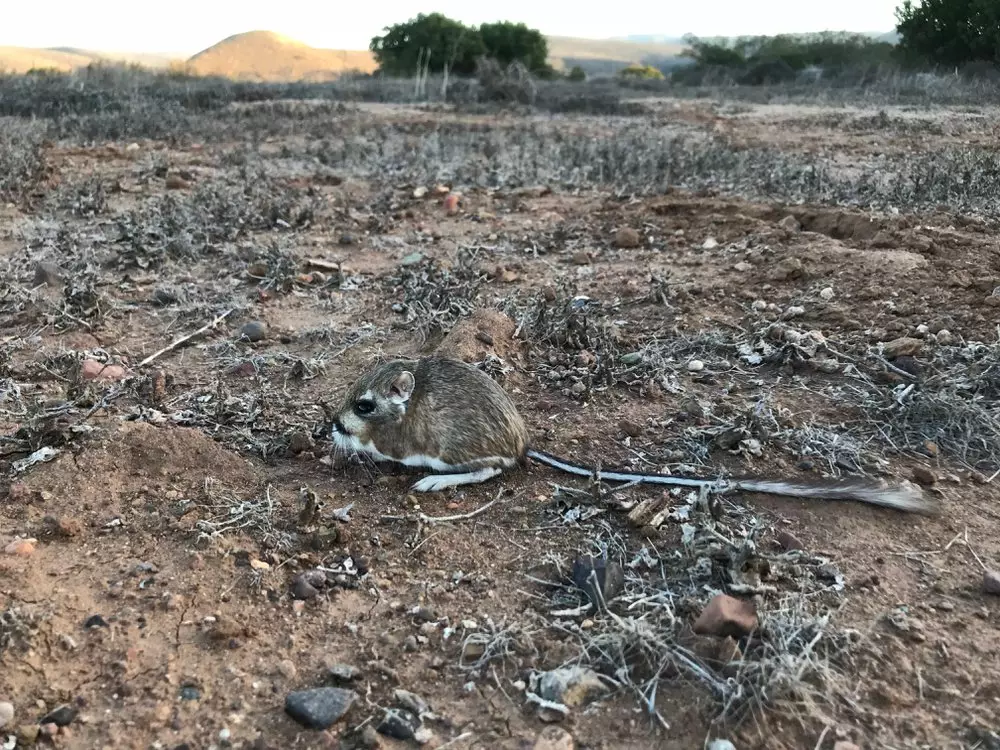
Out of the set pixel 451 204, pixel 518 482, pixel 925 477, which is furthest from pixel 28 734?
pixel 451 204

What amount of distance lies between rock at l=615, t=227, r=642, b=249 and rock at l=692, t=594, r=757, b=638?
3940mm

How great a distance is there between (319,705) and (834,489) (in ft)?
5.97

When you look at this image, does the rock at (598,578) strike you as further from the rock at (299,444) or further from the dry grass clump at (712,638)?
the rock at (299,444)

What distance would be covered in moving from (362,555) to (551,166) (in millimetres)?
6936

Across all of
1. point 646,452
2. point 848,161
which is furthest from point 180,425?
point 848,161

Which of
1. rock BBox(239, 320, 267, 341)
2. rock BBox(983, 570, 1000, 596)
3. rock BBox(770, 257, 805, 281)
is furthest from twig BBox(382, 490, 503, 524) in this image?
rock BBox(770, 257, 805, 281)

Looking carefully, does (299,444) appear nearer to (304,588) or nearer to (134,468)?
(134,468)

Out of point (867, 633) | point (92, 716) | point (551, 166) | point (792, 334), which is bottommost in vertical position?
point (92, 716)

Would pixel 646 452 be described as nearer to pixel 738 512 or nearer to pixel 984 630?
pixel 738 512

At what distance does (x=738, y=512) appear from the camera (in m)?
2.75

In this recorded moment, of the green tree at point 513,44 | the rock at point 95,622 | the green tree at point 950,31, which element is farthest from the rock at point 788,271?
the green tree at point 513,44

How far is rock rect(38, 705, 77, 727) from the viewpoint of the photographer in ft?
6.50

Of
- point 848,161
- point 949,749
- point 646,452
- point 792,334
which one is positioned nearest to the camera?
point 949,749

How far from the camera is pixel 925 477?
9.66ft
